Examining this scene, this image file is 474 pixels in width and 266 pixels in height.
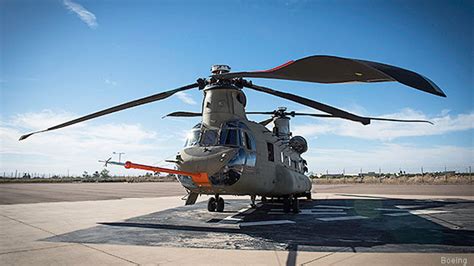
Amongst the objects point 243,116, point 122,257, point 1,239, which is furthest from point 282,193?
point 1,239

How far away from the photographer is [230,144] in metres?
10.6

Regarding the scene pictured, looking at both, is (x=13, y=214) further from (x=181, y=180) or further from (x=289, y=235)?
(x=289, y=235)

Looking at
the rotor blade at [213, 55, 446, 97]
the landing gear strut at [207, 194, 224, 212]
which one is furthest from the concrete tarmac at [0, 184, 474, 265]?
the rotor blade at [213, 55, 446, 97]

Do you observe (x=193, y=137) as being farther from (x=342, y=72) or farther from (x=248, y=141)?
(x=342, y=72)

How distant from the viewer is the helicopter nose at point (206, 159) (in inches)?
393

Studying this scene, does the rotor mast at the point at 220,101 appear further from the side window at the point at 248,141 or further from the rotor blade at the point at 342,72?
the rotor blade at the point at 342,72

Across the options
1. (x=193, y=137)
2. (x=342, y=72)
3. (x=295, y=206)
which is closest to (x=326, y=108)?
(x=342, y=72)

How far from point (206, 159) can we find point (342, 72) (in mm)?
5129

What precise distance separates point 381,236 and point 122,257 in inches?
244

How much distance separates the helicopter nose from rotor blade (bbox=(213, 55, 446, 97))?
3.40m

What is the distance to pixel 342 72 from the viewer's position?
642cm

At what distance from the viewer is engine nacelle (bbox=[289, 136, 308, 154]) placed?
18820mm

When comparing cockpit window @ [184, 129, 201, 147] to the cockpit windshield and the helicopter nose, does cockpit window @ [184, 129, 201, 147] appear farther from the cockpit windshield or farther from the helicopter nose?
the helicopter nose

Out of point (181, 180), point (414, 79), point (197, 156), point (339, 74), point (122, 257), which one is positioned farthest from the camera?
point (181, 180)
